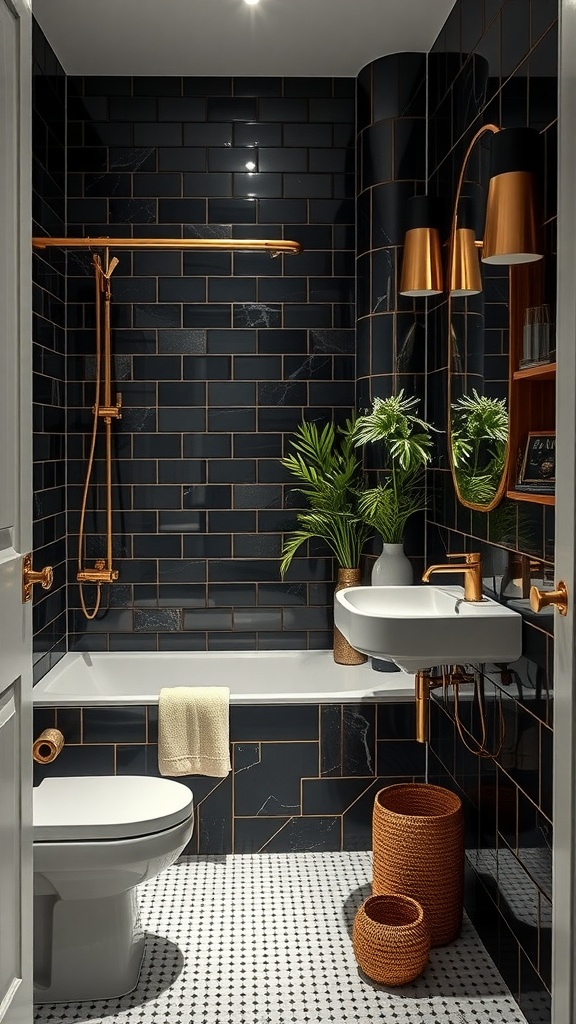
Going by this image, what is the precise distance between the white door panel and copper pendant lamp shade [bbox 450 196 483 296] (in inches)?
60.8

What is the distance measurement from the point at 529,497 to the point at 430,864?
1232mm

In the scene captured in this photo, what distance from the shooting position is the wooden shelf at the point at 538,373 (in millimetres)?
2146

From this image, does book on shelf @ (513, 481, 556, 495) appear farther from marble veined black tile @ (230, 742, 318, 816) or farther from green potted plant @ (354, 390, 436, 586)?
marble veined black tile @ (230, 742, 318, 816)

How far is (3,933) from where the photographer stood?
1.65 metres

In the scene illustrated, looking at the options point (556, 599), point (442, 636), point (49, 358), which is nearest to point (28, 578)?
point (556, 599)

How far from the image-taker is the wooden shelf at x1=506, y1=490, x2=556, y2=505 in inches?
84.6

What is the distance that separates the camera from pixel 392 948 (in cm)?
257

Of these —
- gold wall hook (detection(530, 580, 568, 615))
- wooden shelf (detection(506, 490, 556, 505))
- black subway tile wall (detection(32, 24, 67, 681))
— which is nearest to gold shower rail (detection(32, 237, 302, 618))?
black subway tile wall (detection(32, 24, 67, 681))

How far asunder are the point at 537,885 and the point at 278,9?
10.1ft

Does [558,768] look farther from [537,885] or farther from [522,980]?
[522,980]

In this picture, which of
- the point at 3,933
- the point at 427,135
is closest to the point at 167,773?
the point at 3,933

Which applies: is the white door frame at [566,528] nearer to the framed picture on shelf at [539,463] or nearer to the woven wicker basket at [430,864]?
the framed picture on shelf at [539,463]

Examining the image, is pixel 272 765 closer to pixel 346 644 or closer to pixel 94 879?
pixel 346 644

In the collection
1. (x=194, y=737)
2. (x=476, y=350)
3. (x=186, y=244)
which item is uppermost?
(x=186, y=244)
